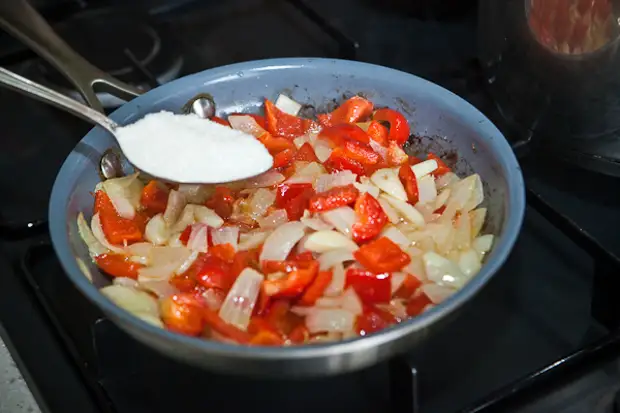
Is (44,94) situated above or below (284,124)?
above

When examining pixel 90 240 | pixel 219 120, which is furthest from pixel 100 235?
pixel 219 120

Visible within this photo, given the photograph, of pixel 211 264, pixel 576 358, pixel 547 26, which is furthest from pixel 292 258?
pixel 547 26

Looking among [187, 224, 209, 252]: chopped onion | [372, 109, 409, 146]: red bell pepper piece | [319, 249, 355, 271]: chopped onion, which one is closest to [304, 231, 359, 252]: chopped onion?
[319, 249, 355, 271]: chopped onion

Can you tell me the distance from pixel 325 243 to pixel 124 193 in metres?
0.26

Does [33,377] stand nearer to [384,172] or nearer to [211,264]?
[211,264]

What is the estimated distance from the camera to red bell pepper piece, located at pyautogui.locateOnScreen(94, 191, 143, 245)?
817 millimetres

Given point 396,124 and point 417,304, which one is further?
point 396,124

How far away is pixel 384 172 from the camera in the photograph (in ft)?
2.86

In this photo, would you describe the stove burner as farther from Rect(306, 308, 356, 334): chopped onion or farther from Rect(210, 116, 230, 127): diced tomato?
Rect(306, 308, 356, 334): chopped onion

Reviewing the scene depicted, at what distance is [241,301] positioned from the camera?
73 centimetres

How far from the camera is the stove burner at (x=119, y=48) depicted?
116 centimetres

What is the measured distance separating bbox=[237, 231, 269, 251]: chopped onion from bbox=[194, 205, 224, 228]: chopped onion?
3 centimetres

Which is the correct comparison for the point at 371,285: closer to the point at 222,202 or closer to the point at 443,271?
the point at 443,271

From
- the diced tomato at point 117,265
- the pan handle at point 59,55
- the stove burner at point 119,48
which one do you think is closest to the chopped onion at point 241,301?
the diced tomato at point 117,265
